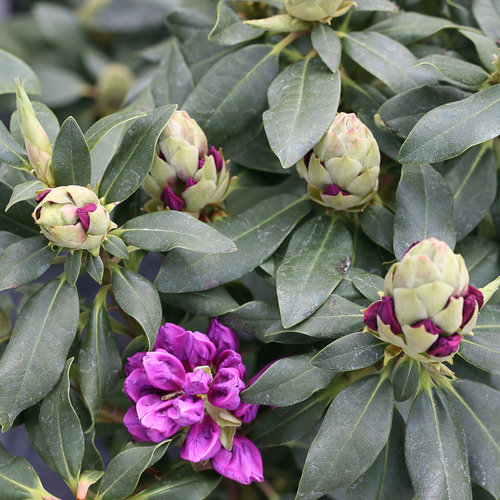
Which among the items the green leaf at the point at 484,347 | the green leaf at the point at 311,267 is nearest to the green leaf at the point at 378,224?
the green leaf at the point at 311,267

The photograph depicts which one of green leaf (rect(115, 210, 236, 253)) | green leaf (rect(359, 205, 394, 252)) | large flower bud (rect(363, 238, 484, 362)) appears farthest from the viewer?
green leaf (rect(359, 205, 394, 252))

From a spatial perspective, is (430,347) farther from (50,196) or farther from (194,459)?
(50,196)

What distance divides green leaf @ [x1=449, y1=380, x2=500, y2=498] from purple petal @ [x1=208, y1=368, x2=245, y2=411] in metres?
0.27

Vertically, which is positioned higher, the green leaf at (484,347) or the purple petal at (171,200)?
the purple petal at (171,200)

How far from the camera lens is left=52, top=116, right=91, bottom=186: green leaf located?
0.73 metres

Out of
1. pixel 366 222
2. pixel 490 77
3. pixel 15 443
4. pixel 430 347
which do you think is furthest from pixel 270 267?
pixel 15 443

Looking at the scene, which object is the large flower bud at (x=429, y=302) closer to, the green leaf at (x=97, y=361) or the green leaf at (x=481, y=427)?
the green leaf at (x=481, y=427)

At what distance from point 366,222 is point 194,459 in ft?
1.20

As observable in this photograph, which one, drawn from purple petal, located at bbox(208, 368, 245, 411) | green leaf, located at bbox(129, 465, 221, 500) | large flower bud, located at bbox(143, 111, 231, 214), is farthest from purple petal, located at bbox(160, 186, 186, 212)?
green leaf, located at bbox(129, 465, 221, 500)

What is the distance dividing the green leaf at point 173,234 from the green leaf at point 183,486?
0.28 metres

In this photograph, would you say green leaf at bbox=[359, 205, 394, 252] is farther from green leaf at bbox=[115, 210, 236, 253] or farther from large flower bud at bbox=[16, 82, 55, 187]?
large flower bud at bbox=[16, 82, 55, 187]

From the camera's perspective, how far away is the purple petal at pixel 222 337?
2.60ft

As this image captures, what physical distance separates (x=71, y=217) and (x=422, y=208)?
416 mm

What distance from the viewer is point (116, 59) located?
1.67 meters
